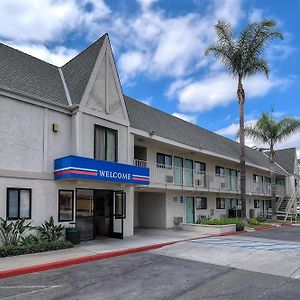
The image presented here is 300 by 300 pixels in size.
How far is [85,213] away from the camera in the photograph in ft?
53.9

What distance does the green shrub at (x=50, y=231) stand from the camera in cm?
1405

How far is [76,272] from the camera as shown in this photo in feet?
33.5

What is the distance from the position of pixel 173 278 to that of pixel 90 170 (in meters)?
6.68

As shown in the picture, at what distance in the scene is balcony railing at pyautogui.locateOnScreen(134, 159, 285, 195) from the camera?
2133 centimetres

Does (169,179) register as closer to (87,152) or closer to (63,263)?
(87,152)

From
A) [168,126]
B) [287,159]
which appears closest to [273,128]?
[168,126]

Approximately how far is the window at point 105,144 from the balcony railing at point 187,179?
8.79 feet

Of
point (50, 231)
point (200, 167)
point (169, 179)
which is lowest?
point (50, 231)

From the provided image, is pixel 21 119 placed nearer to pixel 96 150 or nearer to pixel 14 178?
pixel 14 178

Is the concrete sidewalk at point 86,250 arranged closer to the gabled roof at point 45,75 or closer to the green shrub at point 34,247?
the green shrub at point 34,247

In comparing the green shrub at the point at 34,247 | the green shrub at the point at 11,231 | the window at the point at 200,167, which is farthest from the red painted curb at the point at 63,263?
the window at the point at 200,167

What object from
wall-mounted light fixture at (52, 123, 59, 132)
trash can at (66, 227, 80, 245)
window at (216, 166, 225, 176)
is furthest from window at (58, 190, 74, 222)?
window at (216, 166, 225, 176)

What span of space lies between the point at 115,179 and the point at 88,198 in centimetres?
167

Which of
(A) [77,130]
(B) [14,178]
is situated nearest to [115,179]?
(A) [77,130]
